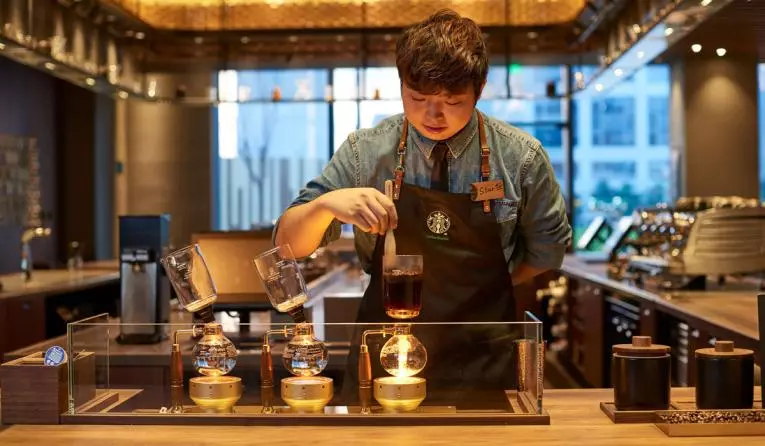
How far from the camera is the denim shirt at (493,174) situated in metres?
2.23

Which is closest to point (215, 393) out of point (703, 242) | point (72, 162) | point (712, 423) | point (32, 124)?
point (712, 423)

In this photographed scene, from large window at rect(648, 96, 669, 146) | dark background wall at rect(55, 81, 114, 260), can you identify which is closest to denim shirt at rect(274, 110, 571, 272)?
large window at rect(648, 96, 669, 146)

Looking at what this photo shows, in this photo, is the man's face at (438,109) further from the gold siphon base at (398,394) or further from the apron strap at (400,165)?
the gold siphon base at (398,394)

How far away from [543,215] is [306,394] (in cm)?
68

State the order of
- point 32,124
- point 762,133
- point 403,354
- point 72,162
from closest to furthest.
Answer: point 403,354, point 762,133, point 32,124, point 72,162

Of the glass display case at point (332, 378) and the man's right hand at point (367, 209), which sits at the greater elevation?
the man's right hand at point (367, 209)

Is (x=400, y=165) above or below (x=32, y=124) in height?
below

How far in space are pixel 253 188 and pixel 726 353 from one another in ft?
33.0

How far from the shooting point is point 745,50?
19.0 feet

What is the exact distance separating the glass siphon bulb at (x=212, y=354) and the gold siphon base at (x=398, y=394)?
278 mm

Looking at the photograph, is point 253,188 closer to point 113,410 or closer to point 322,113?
point 322,113

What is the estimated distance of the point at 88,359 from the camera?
198 cm

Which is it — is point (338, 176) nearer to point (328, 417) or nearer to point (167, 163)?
point (328, 417)

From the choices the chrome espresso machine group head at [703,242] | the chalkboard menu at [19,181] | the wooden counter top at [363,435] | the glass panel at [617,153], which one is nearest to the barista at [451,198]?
the wooden counter top at [363,435]
